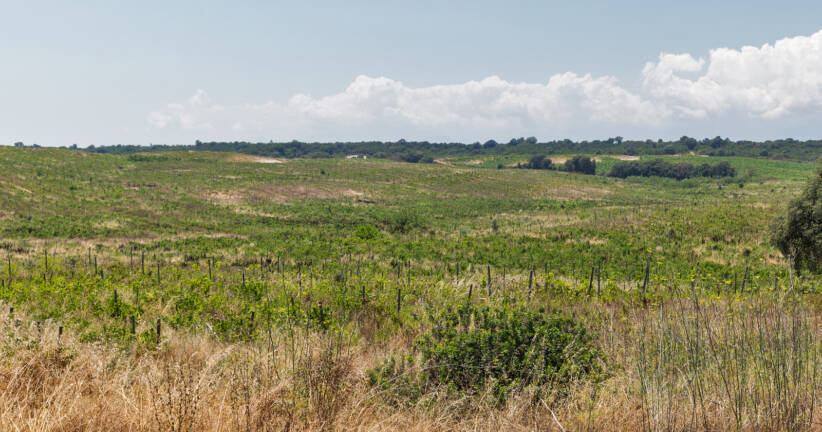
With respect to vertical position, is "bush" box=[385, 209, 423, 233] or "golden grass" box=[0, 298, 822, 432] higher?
"golden grass" box=[0, 298, 822, 432]

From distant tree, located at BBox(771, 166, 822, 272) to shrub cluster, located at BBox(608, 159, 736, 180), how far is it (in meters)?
105

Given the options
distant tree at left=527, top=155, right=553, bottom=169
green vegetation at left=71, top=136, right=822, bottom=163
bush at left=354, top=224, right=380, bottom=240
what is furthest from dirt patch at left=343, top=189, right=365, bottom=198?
green vegetation at left=71, top=136, right=822, bottom=163

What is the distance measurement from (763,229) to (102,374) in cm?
A: 4213

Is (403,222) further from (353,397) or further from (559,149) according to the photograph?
(559,149)

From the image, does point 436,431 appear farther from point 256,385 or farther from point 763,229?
point 763,229

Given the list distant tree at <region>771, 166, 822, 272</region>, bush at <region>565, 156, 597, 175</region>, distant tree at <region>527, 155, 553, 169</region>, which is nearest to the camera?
distant tree at <region>771, 166, 822, 272</region>

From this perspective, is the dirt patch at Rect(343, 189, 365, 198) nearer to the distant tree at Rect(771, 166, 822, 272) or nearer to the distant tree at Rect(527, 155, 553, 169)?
the distant tree at Rect(771, 166, 822, 272)

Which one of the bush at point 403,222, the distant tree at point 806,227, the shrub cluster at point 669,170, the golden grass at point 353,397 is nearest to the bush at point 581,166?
the shrub cluster at point 669,170

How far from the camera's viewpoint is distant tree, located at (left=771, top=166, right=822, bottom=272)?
1694 cm

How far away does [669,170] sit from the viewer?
11400 cm

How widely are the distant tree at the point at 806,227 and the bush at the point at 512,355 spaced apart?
16884 millimetres

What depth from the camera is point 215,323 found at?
762 centimetres

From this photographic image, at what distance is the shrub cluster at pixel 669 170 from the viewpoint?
363ft

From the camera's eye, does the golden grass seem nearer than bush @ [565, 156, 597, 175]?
Yes
